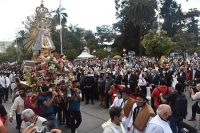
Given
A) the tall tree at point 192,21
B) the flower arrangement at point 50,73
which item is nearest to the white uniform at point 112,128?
the flower arrangement at point 50,73

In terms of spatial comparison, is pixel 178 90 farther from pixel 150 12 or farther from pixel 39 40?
pixel 150 12

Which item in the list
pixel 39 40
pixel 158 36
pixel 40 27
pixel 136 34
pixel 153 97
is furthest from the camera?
pixel 136 34

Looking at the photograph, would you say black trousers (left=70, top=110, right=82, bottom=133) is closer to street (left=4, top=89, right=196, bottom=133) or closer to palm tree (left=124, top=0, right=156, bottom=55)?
street (left=4, top=89, right=196, bottom=133)

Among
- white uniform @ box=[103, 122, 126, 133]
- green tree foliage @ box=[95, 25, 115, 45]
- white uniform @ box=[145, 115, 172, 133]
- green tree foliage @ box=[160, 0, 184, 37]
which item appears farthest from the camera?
green tree foliage @ box=[95, 25, 115, 45]

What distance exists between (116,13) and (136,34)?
570 cm

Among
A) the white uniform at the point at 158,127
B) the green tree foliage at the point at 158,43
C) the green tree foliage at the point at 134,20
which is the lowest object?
the white uniform at the point at 158,127

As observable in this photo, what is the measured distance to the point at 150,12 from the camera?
61438 mm

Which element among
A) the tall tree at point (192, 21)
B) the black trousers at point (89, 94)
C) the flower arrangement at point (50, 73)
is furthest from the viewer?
the tall tree at point (192, 21)

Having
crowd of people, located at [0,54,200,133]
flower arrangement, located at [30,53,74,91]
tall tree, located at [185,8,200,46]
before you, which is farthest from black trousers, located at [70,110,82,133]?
tall tree, located at [185,8,200,46]

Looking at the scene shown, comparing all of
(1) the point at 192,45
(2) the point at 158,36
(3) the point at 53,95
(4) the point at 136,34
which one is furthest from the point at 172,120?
(4) the point at 136,34

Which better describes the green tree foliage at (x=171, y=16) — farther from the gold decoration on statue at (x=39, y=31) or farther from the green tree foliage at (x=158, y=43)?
the gold decoration on statue at (x=39, y=31)

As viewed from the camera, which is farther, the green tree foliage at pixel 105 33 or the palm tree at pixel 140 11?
the green tree foliage at pixel 105 33

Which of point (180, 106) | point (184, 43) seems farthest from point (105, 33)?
point (180, 106)

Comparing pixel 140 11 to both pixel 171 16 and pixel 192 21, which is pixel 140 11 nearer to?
pixel 171 16
